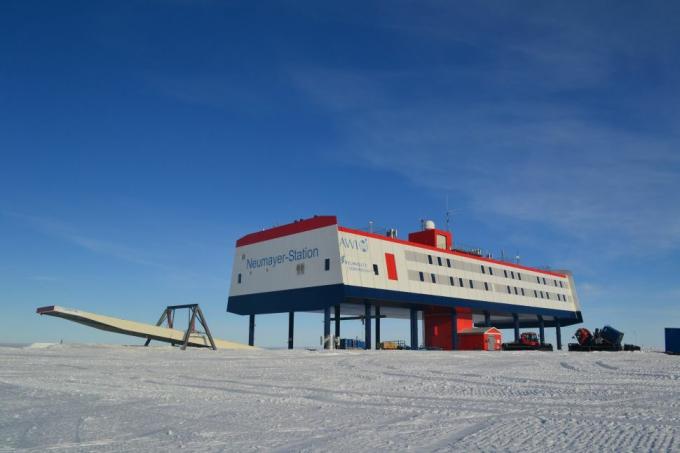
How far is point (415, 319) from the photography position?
56.2 metres

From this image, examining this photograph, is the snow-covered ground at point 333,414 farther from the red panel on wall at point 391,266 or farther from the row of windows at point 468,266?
the row of windows at point 468,266

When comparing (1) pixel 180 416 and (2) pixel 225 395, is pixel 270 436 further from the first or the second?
(2) pixel 225 395

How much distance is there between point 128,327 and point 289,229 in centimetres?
1883

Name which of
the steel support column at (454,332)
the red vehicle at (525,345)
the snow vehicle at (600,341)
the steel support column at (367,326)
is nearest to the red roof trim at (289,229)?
the steel support column at (367,326)

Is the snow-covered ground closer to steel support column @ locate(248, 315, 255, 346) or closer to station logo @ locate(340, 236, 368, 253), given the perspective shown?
station logo @ locate(340, 236, 368, 253)

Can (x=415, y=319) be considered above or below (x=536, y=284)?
below

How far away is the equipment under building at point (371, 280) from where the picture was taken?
48625 millimetres

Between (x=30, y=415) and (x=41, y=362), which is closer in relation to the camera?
(x=30, y=415)

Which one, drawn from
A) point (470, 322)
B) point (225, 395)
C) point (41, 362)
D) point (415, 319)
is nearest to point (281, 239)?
point (415, 319)

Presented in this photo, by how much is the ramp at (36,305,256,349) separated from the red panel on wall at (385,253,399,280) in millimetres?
14874

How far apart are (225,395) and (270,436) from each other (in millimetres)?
4777

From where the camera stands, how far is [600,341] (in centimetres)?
5725

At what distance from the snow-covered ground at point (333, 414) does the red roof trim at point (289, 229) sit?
33251mm

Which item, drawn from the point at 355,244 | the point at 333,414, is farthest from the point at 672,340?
the point at 333,414
